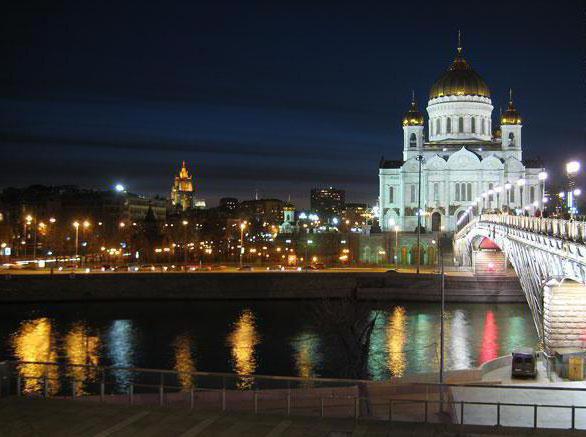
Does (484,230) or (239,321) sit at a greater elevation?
(484,230)

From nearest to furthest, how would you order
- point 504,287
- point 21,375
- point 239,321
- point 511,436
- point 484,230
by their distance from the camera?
point 511,436
point 21,375
point 239,321
point 484,230
point 504,287

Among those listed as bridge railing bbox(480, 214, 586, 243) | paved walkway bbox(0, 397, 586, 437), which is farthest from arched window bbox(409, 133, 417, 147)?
paved walkway bbox(0, 397, 586, 437)

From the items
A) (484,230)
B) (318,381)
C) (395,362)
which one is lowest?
(395,362)

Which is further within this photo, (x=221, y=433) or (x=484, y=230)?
(x=484, y=230)

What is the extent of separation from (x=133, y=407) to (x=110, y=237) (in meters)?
88.3

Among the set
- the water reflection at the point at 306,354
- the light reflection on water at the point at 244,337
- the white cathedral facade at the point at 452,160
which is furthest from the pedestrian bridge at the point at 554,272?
the white cathedral facade at the point at 452,160

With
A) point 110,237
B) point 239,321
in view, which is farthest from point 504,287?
point 110,237

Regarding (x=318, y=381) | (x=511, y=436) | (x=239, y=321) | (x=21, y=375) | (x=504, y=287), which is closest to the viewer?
(x=511, y=436)

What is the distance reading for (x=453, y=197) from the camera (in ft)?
324

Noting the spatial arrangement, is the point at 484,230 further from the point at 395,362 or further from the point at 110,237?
the point at 110,237

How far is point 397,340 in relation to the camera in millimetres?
43250

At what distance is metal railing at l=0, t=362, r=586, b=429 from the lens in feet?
51.3

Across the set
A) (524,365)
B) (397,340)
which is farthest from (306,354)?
(524,365)

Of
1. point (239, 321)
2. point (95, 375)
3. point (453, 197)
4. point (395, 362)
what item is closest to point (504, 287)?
point (239, 321)
